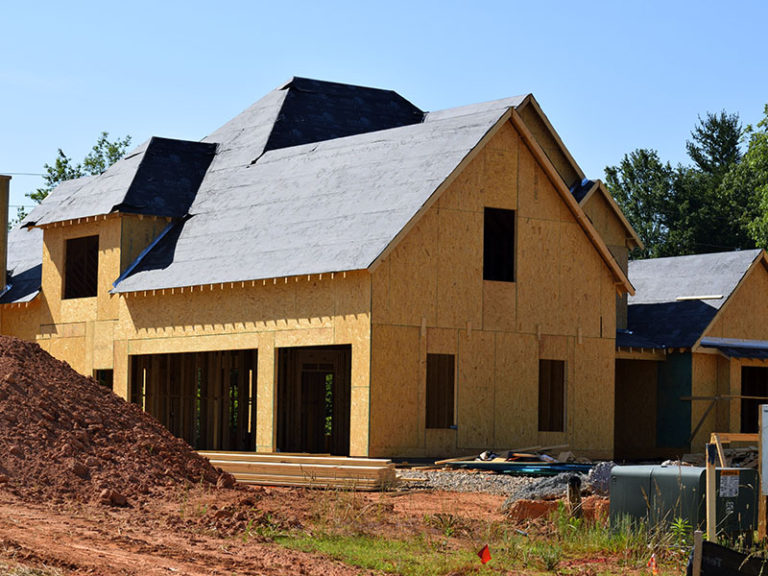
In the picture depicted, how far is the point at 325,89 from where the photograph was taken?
117 ft

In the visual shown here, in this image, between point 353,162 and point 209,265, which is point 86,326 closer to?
point 209,265

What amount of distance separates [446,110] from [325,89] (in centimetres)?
348

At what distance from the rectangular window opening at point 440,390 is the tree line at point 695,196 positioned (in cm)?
3877

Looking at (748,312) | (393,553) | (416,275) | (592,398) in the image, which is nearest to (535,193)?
(416,275)

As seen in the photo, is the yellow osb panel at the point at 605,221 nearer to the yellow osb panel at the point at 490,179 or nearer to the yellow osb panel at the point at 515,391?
the yellow osb panel at the point at 490,179

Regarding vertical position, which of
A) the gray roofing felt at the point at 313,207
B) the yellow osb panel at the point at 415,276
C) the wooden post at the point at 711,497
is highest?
the gray roofing felt at the point at 313,207

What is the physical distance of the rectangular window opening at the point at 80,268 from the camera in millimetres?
33312

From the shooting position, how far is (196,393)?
33.5m

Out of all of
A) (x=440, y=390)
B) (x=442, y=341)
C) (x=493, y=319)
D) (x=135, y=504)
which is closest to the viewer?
(x=135, y=504)

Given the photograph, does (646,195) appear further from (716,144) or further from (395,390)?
(395,390)

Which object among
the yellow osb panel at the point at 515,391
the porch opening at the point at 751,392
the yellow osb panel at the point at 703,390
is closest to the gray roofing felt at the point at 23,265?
the yellow osb panel at the point at 515,391

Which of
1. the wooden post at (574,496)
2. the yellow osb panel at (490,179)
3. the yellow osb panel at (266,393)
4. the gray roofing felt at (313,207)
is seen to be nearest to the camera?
the wooden post at (574,496)

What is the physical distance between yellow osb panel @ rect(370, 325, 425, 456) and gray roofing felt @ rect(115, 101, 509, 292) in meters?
1.84

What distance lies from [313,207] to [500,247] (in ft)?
14.1
